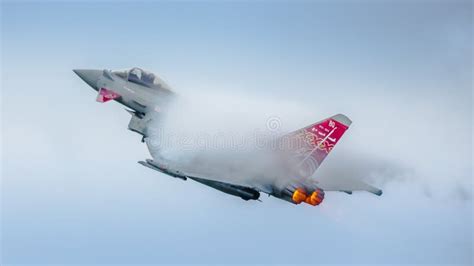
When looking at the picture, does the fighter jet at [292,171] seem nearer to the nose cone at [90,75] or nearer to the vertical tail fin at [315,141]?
the vertical tail fin at [315,141]

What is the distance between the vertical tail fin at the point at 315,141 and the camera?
2478 cm

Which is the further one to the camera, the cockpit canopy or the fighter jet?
the cockpit canopy

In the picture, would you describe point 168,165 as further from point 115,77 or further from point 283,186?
point 115,77

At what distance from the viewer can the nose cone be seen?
94.4ft

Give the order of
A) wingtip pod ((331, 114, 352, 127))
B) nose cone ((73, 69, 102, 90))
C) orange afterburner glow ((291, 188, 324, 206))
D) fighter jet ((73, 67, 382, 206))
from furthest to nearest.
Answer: nose cone ((73, 69, 102, 90)), wingtip pod ((331, 114, 352, 127)), fighter jet ((73, 67, 382, 206)), orange afterburner glow ((291, 188, 324, 206))

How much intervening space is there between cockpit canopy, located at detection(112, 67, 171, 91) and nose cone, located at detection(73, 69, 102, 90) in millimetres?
975

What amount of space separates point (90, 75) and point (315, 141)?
9.47m

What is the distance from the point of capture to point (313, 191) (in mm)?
23844

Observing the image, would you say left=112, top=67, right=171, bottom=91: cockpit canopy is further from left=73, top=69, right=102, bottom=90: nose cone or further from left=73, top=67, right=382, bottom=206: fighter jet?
left=73, top=67, right=382, bottom=206: fighter jet

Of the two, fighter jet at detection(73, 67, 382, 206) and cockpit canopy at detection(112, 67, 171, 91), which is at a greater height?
cockpit canopy at detection(112, 67, 171, 91)

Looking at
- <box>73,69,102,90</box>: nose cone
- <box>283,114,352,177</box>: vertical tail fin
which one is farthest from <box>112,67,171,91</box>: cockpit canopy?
<box>283,114,352,177</box>: vertical tail fin

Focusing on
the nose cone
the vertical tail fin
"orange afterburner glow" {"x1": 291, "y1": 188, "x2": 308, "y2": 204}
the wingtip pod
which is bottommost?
"orange afterburner glow" {"x1": 291, "y1": 188, "x2": 308, "y2": 204}

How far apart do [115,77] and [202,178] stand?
278 inches

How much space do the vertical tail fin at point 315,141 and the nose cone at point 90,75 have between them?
328 inches
